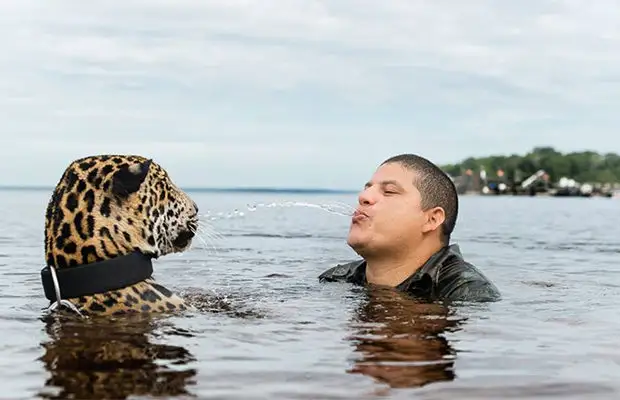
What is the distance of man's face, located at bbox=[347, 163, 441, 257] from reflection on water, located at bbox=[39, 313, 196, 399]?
235cm

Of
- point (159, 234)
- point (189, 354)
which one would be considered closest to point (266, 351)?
point (189, 354)

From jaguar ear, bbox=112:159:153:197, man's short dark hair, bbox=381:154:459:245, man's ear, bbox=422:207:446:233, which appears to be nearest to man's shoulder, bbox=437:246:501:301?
man's ear, bbox=422:207:446:233

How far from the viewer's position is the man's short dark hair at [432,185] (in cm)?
840

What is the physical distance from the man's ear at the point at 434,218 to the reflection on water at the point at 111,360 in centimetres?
290

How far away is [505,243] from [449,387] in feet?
56.9

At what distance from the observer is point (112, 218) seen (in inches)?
243

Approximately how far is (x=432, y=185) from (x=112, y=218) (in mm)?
3302

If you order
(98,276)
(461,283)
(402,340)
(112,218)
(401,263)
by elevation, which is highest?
(112,218)

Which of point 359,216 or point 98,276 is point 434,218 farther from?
point 98,276

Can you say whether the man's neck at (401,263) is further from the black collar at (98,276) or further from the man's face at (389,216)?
the black collar at (98,276)

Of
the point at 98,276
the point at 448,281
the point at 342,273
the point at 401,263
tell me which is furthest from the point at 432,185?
the point at 98,276

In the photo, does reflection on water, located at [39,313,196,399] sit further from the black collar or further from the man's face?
the man's face

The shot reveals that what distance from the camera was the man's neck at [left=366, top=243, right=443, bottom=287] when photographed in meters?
8.47

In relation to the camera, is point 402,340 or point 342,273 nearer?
point 402,340
